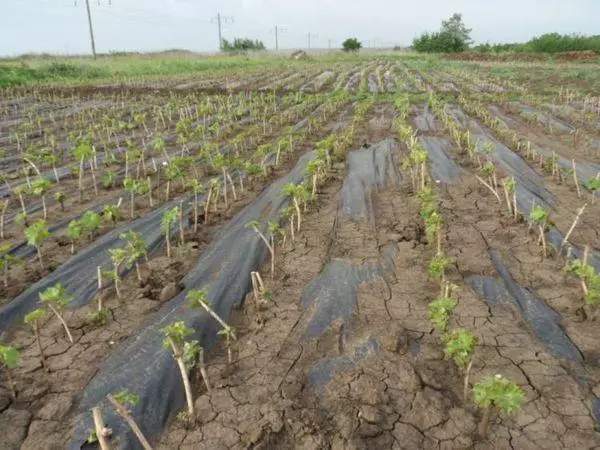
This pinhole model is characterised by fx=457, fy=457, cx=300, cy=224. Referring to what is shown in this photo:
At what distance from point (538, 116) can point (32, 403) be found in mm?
14880

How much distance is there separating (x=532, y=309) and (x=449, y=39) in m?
57.9

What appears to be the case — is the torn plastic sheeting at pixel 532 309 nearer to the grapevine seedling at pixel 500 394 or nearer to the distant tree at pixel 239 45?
the grapevine seedling at pixel 500 394

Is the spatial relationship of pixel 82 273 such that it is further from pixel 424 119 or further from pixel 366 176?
pixel 424 119

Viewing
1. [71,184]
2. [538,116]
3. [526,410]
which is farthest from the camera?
[538,116]

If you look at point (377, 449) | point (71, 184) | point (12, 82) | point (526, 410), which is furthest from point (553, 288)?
point (12, 82)

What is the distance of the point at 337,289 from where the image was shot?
471 centimetres

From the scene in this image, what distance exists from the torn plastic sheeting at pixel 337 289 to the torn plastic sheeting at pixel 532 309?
3.23 ft

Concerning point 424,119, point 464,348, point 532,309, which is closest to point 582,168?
point 424,119

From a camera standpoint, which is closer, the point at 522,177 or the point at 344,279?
the point at 344,279

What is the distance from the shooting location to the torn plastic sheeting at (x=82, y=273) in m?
4.50

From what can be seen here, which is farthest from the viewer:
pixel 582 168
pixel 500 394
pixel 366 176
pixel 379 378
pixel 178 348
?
pixel 582 168

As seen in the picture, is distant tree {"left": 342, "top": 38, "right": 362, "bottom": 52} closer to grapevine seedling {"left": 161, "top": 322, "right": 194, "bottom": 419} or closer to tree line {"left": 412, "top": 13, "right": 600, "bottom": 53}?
tree line {"left": 412, "top": 13, "right": 600, "bottom": 53}

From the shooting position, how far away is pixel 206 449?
292 centimetres

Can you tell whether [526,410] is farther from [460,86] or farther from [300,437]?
[460,86]
